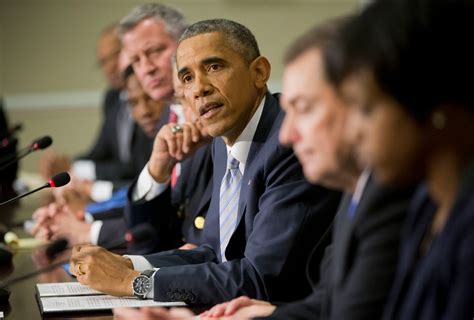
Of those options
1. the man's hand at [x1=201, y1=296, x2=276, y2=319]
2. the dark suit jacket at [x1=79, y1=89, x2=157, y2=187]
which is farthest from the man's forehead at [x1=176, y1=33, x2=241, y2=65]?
the dark suit jacket at [x1=79, y1=89, x2=157, y2=187]

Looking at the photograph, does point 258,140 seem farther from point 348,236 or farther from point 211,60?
point 348,236

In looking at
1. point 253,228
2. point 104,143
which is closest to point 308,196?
point 253,228

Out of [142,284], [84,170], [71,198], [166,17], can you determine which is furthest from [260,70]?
[84,170]

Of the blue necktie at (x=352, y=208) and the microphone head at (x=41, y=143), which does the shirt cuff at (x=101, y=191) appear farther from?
the blue necktie at (x=352, y=208)

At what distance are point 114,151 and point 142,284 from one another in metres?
4.15

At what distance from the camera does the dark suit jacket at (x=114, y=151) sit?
5.83 m

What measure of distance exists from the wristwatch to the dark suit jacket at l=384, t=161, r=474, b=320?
40.3 inches

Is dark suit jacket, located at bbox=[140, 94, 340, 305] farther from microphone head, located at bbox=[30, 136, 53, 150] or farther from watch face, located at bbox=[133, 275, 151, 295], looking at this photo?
microphone head, located at bbox=[30, 136, 53, 150]

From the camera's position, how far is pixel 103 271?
2658 mm

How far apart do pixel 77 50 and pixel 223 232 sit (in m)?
5.96

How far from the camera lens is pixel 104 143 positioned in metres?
6.80

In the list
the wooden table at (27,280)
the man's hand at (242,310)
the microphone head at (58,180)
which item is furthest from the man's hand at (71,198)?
the man's hand at (242,310)

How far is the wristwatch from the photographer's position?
2.60 m

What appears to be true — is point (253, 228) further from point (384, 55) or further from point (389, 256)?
point (384, 55)
